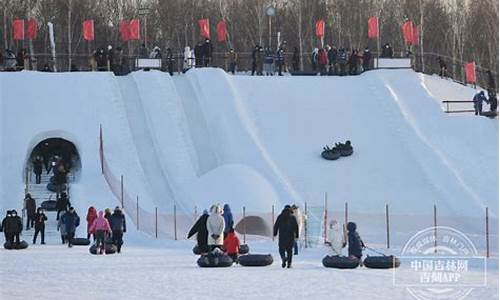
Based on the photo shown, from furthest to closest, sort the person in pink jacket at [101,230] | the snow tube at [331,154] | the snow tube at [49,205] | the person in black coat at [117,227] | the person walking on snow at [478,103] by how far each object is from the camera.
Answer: the person walking on snow at [478,103] < the snow tube at [331,154] < the snow tube at [49,205] < the person in black coat at [117,227] < the person in pink jacket at [101,230]

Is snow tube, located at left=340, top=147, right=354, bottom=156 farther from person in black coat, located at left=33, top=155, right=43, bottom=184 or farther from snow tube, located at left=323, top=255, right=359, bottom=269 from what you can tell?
snow tube, located at left=323, top=255, right=359, bottom=269

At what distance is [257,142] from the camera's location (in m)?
39.6

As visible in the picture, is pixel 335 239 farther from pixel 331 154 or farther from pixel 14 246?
pixel 331 154

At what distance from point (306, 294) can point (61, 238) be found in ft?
46.4

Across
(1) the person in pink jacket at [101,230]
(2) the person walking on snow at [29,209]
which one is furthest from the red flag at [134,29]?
(1) the person in pink jacket at [101,230]

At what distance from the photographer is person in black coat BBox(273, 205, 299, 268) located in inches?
885

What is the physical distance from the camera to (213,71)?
44750 millimetres

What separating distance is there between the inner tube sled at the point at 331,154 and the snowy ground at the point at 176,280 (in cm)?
1351

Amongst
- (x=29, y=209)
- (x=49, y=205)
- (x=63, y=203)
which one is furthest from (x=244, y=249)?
(x=49, y=205)

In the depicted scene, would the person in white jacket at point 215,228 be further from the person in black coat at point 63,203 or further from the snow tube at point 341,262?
the person in black coat at point 63,203

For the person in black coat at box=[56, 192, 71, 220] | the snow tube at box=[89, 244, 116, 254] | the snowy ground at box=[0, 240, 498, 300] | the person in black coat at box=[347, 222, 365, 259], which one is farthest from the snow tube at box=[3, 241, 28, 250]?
the person in black coat at box=[347, 222, 365, 259]

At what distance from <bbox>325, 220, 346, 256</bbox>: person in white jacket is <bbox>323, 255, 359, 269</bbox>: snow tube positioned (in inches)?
26.0

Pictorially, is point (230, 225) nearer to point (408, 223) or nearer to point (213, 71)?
point (408, 223)

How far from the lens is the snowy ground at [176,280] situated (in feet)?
58.4
